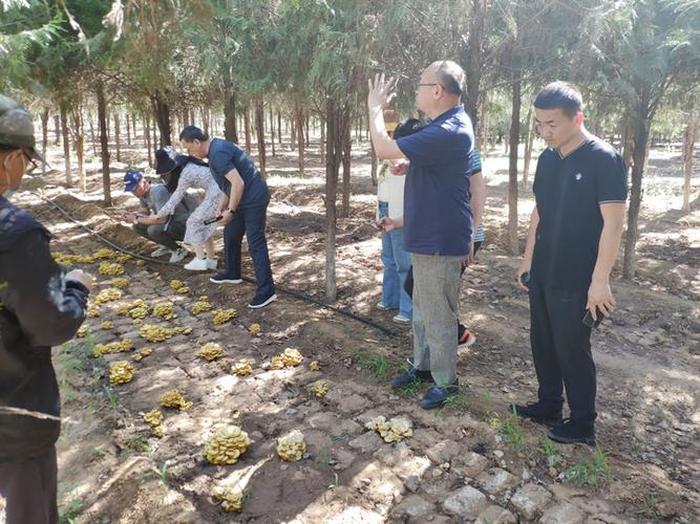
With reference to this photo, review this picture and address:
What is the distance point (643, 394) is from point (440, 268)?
229 cm

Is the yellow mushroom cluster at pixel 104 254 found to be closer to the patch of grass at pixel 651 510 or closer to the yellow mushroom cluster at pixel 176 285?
the yellow mushroom cluster at pixel 176 285

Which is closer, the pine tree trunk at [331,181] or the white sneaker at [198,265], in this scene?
the pine tree trunk at [331,181]

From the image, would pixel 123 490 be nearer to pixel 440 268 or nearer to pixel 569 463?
pixel 440 268

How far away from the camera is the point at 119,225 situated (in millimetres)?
9414

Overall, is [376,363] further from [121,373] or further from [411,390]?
[121,373]

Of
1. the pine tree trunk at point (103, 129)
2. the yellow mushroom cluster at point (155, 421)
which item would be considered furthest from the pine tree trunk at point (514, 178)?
the pine tree trunk at point (103, 129)

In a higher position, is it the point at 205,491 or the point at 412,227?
the point at 412,227

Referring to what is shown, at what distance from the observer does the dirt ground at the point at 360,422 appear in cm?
288

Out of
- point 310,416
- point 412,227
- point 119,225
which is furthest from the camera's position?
point 119,225

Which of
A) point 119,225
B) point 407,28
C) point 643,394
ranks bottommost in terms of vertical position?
point 643,394

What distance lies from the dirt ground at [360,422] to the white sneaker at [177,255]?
40cm

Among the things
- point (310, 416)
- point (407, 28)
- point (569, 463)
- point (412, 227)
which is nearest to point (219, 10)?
point (407, 28)

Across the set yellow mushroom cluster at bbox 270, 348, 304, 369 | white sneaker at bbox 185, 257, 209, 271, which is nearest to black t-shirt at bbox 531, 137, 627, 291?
yellow mushroom cluster at bbox 270, 348, 304, 369

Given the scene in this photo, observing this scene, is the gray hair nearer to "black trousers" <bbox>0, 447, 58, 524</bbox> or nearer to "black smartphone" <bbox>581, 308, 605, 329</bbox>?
"black smartphone" <bbox>581, 308, 605, 329</bbox>
